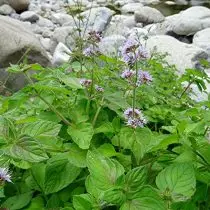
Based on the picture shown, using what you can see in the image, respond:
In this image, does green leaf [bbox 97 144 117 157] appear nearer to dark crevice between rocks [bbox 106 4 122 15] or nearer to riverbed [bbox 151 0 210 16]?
dark crevice between rocks [bbox 106 4 122 15]

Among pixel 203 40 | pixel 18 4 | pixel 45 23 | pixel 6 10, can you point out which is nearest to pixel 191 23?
pixel 203 40

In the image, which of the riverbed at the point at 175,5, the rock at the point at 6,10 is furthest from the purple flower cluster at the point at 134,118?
the riverbed at the point at 175,5

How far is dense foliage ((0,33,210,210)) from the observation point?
1.33 meters

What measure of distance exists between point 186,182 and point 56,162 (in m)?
0.43

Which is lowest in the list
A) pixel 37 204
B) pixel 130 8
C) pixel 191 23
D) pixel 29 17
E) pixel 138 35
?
pixel 130 8

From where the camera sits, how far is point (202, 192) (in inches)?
61.2

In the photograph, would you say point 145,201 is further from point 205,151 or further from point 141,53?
point 141,53

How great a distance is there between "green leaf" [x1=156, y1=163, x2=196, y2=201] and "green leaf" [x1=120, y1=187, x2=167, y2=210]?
0.10 meters

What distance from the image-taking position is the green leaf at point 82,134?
1593 mm

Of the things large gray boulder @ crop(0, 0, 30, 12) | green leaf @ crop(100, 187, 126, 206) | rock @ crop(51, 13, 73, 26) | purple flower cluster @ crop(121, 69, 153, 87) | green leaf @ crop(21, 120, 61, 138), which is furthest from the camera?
large gray boulder @ crop(0, 0, 30, 12)

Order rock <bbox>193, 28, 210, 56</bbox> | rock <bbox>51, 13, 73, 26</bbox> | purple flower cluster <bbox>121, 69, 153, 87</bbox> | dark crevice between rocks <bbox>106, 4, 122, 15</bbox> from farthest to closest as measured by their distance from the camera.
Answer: dark crevice between rocks <bbox>106, 4, 122, 15</bbox> → rock <bbox>51, 13, 73, 26</bbox> → rock <bbox>193, 28, 210, 56</bbox> → purple flower cluster <bbox>121, 69, 153, 87</bbox>

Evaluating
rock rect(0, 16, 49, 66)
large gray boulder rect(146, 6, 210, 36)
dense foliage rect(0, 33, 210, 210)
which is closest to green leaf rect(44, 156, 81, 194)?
dense foliage rect(0, 33, 210, 210)

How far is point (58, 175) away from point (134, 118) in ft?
0.98

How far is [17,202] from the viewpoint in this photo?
62.0 inches
